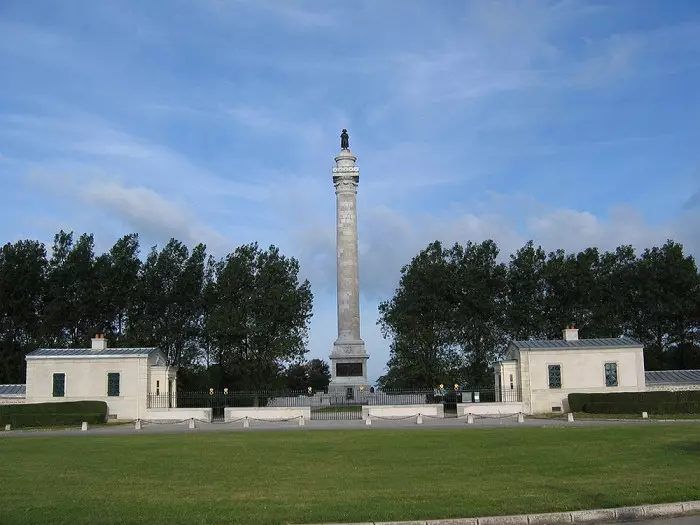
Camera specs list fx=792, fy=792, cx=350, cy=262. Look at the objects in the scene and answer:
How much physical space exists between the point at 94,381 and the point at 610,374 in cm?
2916

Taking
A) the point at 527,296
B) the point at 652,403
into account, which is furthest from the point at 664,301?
the point at 652,403

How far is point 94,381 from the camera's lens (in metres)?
44.5

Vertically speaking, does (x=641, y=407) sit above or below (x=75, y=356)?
below

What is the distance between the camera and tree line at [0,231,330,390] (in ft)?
197

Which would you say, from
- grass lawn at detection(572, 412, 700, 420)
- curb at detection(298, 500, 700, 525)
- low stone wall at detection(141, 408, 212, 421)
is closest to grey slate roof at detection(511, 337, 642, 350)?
grass lawn at detection(572, 412, 700, 420)

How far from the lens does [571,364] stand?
44.9 m

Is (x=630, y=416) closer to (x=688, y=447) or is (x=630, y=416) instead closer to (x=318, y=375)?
(x=688, y=447)

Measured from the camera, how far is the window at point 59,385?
44.5 meters

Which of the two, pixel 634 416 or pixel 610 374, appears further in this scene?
pixel 610 374

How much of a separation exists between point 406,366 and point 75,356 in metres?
27.0

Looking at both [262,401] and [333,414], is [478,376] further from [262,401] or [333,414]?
[333,414]

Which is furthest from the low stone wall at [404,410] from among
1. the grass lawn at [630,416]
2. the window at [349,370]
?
the window at [349,370]

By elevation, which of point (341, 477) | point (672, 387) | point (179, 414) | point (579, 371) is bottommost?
point (179, 414)

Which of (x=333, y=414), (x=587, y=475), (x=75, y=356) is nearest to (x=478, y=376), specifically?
(x=333, y=414)
